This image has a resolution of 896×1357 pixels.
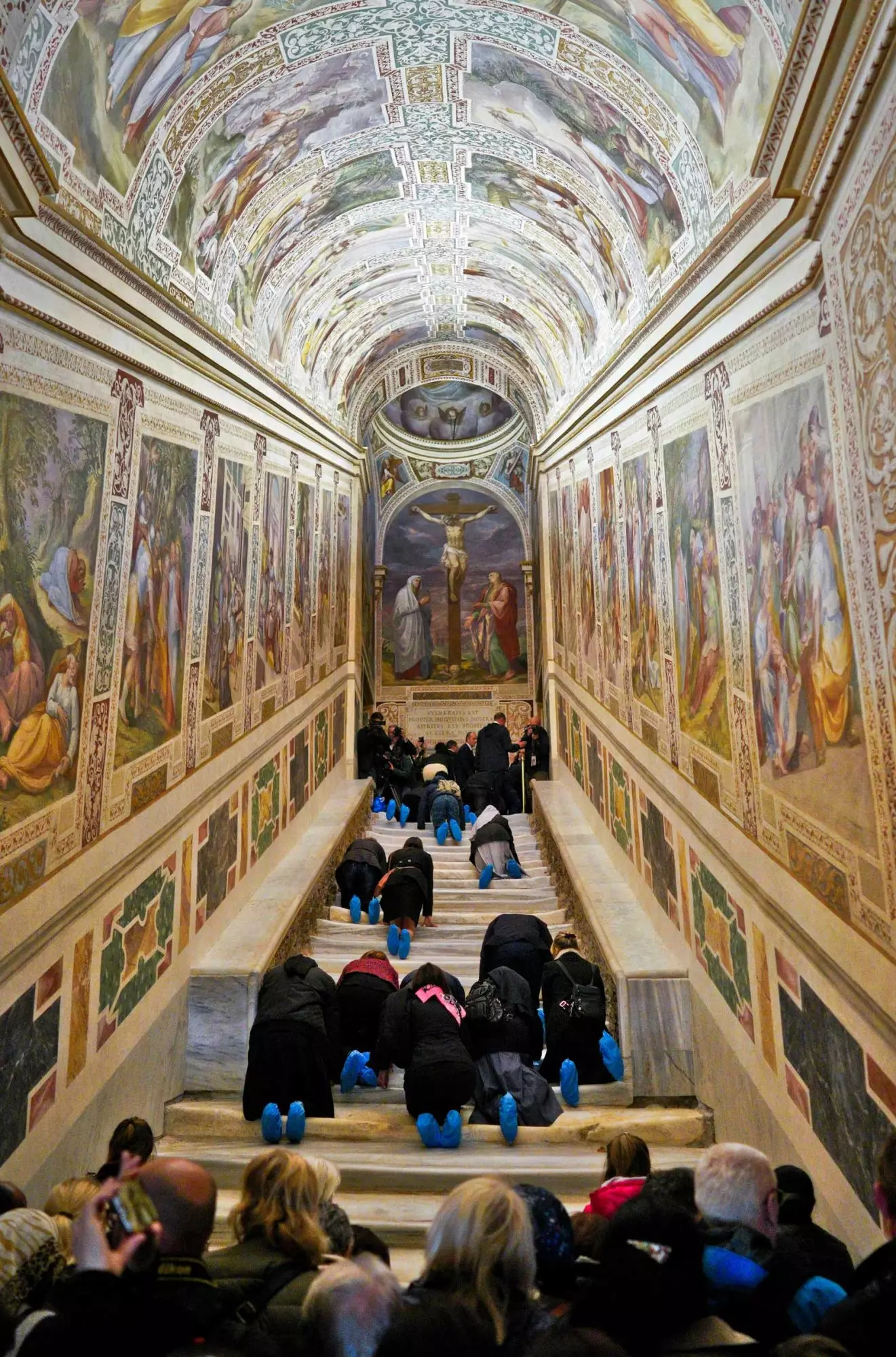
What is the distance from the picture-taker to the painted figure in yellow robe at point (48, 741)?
4793 mm

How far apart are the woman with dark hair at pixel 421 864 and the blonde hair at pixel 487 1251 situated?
6.80m

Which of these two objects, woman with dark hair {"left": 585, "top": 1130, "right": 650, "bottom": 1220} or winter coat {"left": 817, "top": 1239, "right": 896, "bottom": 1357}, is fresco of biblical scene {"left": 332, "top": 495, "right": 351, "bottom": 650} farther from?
winter coat {"left": 817, "top": 1239, "right": 896, "bottom": 1357}

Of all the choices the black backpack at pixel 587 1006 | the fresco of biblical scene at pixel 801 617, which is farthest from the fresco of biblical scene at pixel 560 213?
the black backpack at pixel 587 1006

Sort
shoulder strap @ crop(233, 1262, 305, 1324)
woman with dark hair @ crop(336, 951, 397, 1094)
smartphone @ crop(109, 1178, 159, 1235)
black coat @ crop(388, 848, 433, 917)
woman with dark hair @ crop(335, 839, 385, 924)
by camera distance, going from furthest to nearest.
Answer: woman with dark hair @ crop(335, 839, 385, 924)
black coat @ crop(388, 848, 433, 917)
woman with dark hair @ crop(336, 951, 397, 1094)
shoulder strap @ crop(233, 1262, 305, 1324)
smartphone @ crop(109, 1178, 159, 1235)

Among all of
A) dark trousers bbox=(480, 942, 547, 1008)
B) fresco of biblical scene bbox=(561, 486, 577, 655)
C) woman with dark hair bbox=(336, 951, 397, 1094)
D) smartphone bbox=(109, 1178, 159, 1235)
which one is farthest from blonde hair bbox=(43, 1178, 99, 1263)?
fresco of biblical scene bbox=(561, 486, 577, 655)

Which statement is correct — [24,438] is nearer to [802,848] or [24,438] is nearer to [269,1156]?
[269,1156]

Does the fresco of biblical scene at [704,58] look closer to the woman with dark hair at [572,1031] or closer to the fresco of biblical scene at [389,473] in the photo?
the woman with dark hair at [572,1031]

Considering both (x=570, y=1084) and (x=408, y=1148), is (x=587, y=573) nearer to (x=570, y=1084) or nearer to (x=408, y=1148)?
(x=570, y=1084)

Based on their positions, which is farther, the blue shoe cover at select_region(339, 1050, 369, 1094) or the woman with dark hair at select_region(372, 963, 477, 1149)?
the blue shoe cover at select_region(339, 1050, 369, 1094)

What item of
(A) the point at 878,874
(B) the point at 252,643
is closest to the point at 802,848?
(A) the point at 878,874

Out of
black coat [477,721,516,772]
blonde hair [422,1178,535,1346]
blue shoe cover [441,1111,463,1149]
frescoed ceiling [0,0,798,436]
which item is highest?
frescoed ceiling [0,0,798,436]

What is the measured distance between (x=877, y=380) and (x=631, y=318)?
6.55 m

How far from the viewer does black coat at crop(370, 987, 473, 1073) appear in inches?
227

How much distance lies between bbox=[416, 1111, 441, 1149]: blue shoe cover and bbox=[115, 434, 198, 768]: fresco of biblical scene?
2.96 meters
